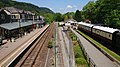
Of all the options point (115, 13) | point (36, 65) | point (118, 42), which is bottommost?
point (36, 65)

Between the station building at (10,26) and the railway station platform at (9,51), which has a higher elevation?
the station building at (10,26)

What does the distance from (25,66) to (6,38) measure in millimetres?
30448

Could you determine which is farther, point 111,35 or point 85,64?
point 111,35

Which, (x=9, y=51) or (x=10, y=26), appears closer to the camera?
(x=9, y=51)

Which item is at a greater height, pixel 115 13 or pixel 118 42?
pixel 115 13

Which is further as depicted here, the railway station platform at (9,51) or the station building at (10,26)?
the station building at (10,26)

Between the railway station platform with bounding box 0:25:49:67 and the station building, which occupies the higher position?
the station building

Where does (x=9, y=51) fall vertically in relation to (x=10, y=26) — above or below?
below

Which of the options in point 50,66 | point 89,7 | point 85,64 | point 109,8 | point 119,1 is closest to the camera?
point 85,64

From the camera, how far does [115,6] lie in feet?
208

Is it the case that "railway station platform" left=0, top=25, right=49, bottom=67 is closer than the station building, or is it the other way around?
"railway station platform" left=0, top=25, right=49, bottom=67

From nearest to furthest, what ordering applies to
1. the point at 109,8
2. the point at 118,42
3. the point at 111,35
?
the point at 118,42 → the point at 111,35 → the point at 109,8

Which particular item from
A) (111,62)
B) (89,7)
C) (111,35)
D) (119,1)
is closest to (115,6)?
(119,1)

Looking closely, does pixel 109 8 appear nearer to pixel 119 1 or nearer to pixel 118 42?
pixel 119 1
